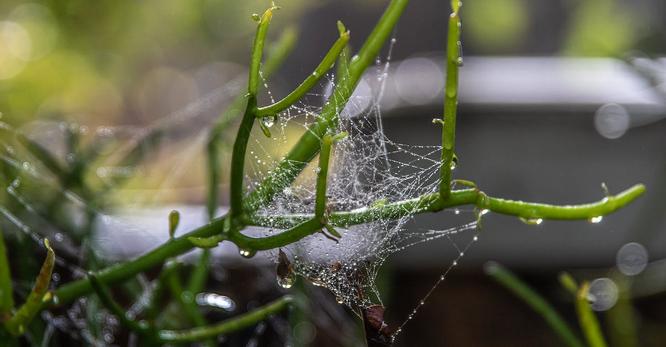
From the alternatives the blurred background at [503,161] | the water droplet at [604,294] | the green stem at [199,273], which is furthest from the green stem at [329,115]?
the water droplet at [604,294]

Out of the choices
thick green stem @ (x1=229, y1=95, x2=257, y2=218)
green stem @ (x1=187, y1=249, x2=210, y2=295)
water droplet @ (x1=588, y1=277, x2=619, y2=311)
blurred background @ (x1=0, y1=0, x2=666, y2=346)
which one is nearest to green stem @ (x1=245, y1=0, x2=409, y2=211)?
thick green stem @ (x1=229, y1=95, x2=257, y2=218)

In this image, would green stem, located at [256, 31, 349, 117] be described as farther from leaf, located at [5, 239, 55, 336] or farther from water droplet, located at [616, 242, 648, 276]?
water droplet, located at [616, 242, 648, 276]

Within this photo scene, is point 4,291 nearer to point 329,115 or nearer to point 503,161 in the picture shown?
point 329,115

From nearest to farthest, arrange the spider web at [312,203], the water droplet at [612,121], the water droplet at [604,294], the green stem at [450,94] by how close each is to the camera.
→ the green stem at [450,94]
the spider web at [312,203]
the water droplet at [604,294]
the water droplet at [612,121]

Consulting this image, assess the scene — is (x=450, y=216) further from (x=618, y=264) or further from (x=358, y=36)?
(x=358, y=36)

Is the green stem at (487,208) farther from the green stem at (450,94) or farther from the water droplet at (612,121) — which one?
the water droplet at (612,121)

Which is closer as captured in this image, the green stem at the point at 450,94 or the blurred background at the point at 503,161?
the green stem at the point at 450,94
